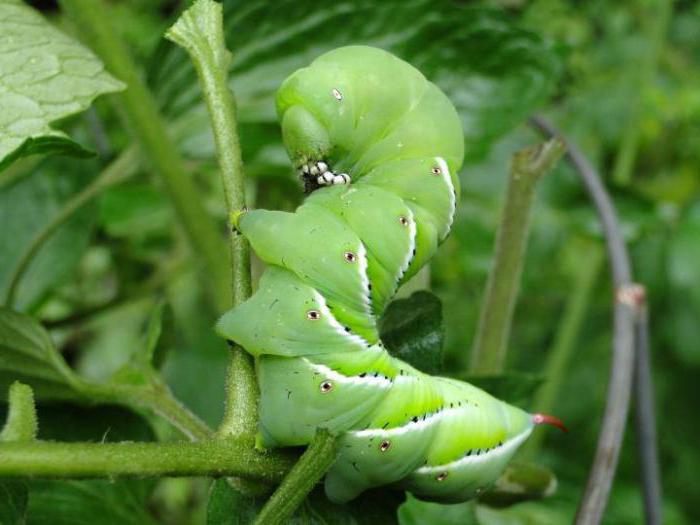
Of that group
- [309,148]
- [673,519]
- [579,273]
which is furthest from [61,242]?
[673,519]

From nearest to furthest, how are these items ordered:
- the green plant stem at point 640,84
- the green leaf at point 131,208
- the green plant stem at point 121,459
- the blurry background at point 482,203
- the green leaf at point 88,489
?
1. the green plant stem at point 121,459
2. the green leaf at point 88,489
3. the blurry background at point 482,203
4. the green leaf at point 131,208
5. the green plant stem at point 640,84

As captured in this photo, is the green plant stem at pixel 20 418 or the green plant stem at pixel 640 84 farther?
the green plant stem at pixel 640 84

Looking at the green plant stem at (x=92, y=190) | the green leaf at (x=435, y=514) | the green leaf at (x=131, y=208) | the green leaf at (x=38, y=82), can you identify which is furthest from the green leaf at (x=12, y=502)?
the green leaf at (x=131, y=208)

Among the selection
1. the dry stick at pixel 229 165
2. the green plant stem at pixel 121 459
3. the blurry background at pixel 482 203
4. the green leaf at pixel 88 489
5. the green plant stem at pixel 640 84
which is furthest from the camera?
the green plant stem at pixel 640 84

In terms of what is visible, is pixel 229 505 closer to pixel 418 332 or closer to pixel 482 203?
pixel 418 332

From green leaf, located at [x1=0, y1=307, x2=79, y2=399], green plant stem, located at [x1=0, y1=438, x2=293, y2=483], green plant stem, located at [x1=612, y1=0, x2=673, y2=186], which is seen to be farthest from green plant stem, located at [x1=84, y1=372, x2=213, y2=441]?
green plant stem, located at [x1=612, y1=0, x2=673, y2=186]

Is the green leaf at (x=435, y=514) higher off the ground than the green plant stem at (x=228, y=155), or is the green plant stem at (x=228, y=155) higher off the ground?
the green plant stem at (x=228, y=155)

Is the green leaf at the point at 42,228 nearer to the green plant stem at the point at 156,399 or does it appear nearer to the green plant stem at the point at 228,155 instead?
the green plant stem at the point at 156,399

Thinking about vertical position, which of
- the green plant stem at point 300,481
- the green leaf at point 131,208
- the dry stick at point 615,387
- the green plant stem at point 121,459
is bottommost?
the green leaf at point 131,208
